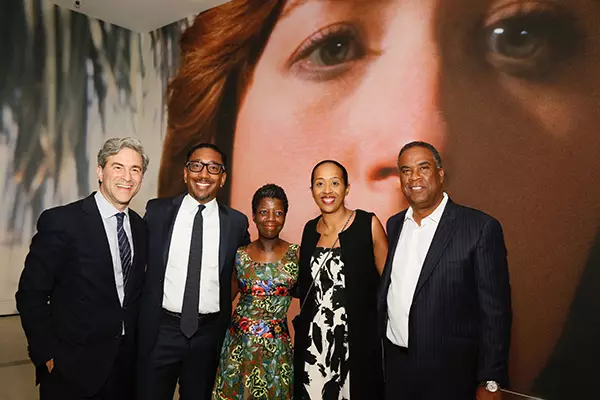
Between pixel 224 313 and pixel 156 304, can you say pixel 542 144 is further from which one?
pixel 156 304

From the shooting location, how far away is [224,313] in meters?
2.54

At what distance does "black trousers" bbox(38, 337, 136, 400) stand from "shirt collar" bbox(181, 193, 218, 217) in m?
0.80

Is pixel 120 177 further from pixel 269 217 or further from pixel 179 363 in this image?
pixel 179 363

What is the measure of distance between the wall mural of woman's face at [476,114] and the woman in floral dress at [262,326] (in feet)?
4.34

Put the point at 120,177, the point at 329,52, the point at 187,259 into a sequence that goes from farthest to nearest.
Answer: the point at 329,52 < the point at 187,259 < the point at 120,177

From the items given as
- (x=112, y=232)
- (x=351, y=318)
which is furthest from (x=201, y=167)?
(x=351, y=318)

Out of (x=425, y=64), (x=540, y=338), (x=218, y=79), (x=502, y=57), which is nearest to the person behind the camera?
(x=540, y=338)

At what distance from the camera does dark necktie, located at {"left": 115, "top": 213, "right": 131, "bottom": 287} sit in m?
2.16

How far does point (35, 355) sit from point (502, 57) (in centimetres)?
317

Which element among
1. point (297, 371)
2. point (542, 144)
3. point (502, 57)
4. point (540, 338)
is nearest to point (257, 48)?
point (502, 57)

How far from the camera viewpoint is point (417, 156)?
2.14 metres

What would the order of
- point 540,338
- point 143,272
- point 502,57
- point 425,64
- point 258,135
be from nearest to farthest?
point 143,272
point 540,338
point 502,57
point 425,64
point 258,135

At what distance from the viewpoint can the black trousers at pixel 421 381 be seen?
1.90 meters

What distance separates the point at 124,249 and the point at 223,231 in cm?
61
